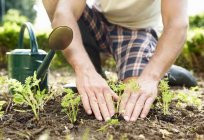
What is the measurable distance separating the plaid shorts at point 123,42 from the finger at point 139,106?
0.89m

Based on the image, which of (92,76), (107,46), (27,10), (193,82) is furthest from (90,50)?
(27,10)

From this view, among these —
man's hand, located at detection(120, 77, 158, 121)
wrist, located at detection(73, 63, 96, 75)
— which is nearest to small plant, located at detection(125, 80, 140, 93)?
man's hand, located at detection(120, 77, 158, 121)

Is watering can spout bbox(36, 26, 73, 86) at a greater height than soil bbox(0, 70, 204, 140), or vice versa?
watering can spout bbox(36, 26, 73, 86)

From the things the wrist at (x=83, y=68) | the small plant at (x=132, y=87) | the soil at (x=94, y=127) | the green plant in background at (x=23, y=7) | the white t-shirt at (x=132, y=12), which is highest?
the green plant in background at (x=23, y=7)

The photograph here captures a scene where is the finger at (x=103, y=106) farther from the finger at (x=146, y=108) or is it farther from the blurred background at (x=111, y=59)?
the blurred background at (x=111, y=59)

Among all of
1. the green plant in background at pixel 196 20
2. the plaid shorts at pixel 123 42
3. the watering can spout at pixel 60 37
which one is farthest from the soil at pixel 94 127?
the green plant in background at pixel 196 20

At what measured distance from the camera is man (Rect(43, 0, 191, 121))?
2.36 metres

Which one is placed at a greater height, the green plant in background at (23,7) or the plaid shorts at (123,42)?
the green plant in background at (23,7)

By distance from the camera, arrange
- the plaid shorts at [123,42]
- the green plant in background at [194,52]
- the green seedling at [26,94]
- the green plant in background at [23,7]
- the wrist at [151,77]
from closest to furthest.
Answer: the green seedling at [26,94]
the wrist at [151,77]
the plaid shorts at [123,42]
the green plant in background at [194,52]
the green plant in background at [23,7]

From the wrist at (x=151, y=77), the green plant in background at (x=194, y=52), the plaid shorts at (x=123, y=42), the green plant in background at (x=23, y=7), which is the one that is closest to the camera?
the wrist at (x=151, y=77)

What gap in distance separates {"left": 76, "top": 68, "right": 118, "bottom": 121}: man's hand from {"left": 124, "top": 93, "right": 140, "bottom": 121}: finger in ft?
0.24

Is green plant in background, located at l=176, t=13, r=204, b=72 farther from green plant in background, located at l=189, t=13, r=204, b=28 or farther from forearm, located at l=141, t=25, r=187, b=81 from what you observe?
forearm, located at l=141, t=25, r=187, b=81

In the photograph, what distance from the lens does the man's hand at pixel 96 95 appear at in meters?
2.30

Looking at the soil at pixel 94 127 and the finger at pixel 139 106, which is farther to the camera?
the finger at pixel 139 106
